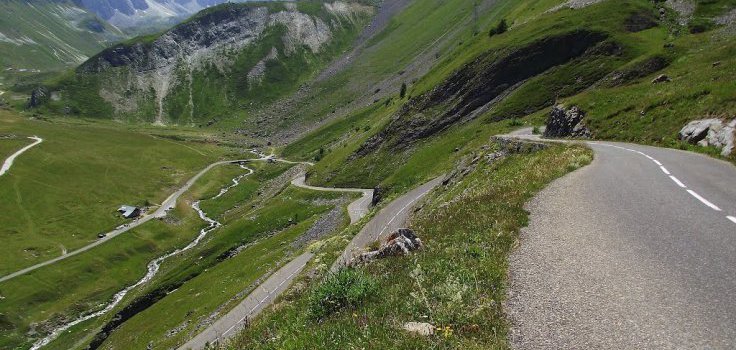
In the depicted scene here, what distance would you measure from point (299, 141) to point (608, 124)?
523 ft

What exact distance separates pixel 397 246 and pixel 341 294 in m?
4.40

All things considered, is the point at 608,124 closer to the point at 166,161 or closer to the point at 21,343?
the point at 21,343

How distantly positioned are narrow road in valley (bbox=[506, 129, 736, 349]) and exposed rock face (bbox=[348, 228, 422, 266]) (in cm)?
376

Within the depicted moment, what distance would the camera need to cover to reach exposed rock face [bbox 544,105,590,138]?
145 feet

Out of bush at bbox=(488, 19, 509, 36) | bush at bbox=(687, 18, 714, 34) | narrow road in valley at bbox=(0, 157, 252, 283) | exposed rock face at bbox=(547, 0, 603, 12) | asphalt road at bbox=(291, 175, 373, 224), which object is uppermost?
exposed rock face at bbox=(547, 0, 603, 12)

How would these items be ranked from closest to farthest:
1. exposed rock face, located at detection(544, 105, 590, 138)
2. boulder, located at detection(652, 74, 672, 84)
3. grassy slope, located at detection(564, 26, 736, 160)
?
1. grassy slope, located at detection(564, 26, 736, 160)
2. exposed rock face, located at detection(544, 105, 590, 138)
3. boulder, located at detection(652, 74, 672, 84)

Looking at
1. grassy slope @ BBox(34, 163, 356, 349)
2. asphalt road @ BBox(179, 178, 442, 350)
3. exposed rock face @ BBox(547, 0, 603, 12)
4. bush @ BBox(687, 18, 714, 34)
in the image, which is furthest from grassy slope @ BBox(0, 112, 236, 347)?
bush @ BBox(687, 18, 714, 34)

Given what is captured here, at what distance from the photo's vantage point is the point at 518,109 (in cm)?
6825

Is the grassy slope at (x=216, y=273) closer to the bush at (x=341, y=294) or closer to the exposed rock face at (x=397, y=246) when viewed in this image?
the exposed rock face at (x=397, y=246)

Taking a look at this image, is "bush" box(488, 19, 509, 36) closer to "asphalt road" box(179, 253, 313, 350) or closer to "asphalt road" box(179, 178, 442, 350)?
"asphalt road" box(179, 178, 442, 350)

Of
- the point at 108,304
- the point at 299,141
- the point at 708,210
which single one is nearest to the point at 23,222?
the point at 108,304

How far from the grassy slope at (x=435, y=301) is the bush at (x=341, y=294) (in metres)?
0.21

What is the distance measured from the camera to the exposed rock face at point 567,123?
44250 millimetres

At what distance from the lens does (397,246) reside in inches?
604
